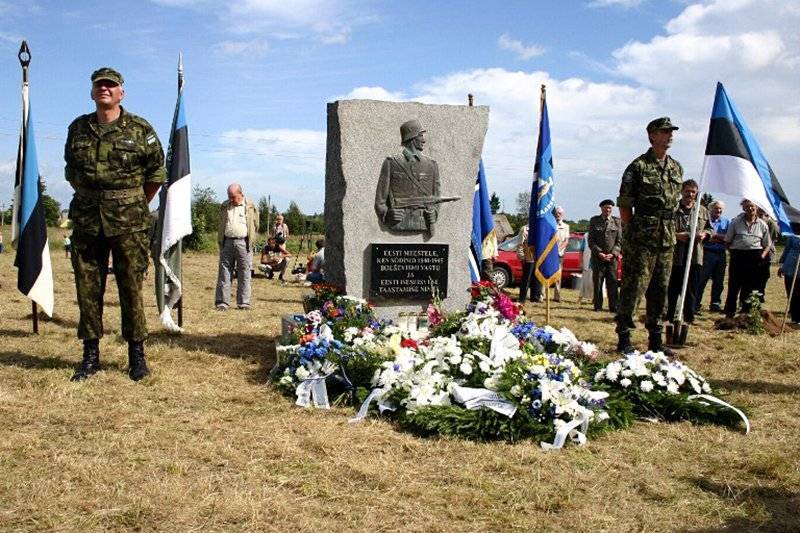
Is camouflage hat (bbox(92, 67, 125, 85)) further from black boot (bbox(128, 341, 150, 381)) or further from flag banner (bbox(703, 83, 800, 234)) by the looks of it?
flag banner (bbox(703, 83, 800, 234))

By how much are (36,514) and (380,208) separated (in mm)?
3686

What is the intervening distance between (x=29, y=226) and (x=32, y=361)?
148 cm

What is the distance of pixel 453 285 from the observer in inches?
252

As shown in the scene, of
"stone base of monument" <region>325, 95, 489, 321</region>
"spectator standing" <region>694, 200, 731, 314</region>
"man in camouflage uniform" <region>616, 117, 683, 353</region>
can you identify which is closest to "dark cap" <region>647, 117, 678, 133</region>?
"man in camouflage uniform" <region>616, 117, 683, 353</region>

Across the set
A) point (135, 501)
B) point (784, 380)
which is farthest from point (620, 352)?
point (135, 501)

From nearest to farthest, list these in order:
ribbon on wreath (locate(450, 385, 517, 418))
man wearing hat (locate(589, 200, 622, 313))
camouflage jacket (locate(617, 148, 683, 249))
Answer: ribbon on wreath (locate(450, 385, 517, 418))
camouflage jacket (locate(617, 148, 683, 249))
man wearing hat (locate(589, 200, 622, 313))

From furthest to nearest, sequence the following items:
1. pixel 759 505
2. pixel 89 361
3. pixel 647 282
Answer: pixel 647 282 < pixel 89 361 < pixel 759 505

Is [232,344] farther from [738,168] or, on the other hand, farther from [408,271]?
[738,168]

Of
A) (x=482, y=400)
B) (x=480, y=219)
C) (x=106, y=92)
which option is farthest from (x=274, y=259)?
(x=482, y=400)

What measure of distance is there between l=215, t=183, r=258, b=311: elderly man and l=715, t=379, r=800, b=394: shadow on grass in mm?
5854

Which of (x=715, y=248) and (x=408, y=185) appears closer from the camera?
(x=408, y=185)

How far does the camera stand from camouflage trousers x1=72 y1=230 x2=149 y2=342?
16.4ft

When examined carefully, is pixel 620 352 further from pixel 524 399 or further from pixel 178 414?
pixel 178 414

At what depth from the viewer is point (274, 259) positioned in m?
15.4
